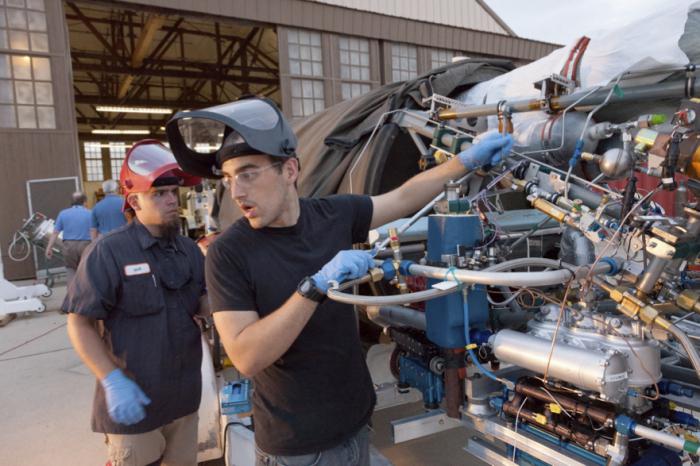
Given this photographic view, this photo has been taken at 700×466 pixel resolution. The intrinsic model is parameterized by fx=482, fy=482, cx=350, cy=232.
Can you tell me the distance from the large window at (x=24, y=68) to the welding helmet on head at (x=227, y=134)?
10234 millimetres

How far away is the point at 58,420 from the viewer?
12.3 ft

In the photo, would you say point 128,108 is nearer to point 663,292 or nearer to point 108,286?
point 108,286

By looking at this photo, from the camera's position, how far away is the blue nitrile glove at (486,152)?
6.24ft

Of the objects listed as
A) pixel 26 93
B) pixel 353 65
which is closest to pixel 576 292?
pixel 26 93

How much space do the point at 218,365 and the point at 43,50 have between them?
30.5 feet

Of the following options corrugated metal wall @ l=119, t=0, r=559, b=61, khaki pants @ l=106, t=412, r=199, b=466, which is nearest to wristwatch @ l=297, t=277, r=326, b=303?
khaki pants @ l=106, t=412, r=199, b=466

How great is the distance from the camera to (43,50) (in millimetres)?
9875

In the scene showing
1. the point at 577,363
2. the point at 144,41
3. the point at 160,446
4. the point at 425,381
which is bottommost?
the point at 160,446

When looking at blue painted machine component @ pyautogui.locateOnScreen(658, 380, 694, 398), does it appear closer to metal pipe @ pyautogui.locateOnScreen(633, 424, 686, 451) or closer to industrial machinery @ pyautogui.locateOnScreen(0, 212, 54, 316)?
metal pipe @ pyautogui.locateOnScreen(633, 424, 686, 451)

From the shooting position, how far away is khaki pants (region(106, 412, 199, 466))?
79.7 inches

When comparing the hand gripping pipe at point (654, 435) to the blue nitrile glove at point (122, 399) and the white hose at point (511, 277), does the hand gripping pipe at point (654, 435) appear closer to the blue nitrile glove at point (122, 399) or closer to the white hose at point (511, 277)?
the white hose at point (511, 277)

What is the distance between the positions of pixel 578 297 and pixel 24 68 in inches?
448

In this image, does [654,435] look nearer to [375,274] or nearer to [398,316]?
[375,274]

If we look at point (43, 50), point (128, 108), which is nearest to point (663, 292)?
point (43, 50)
